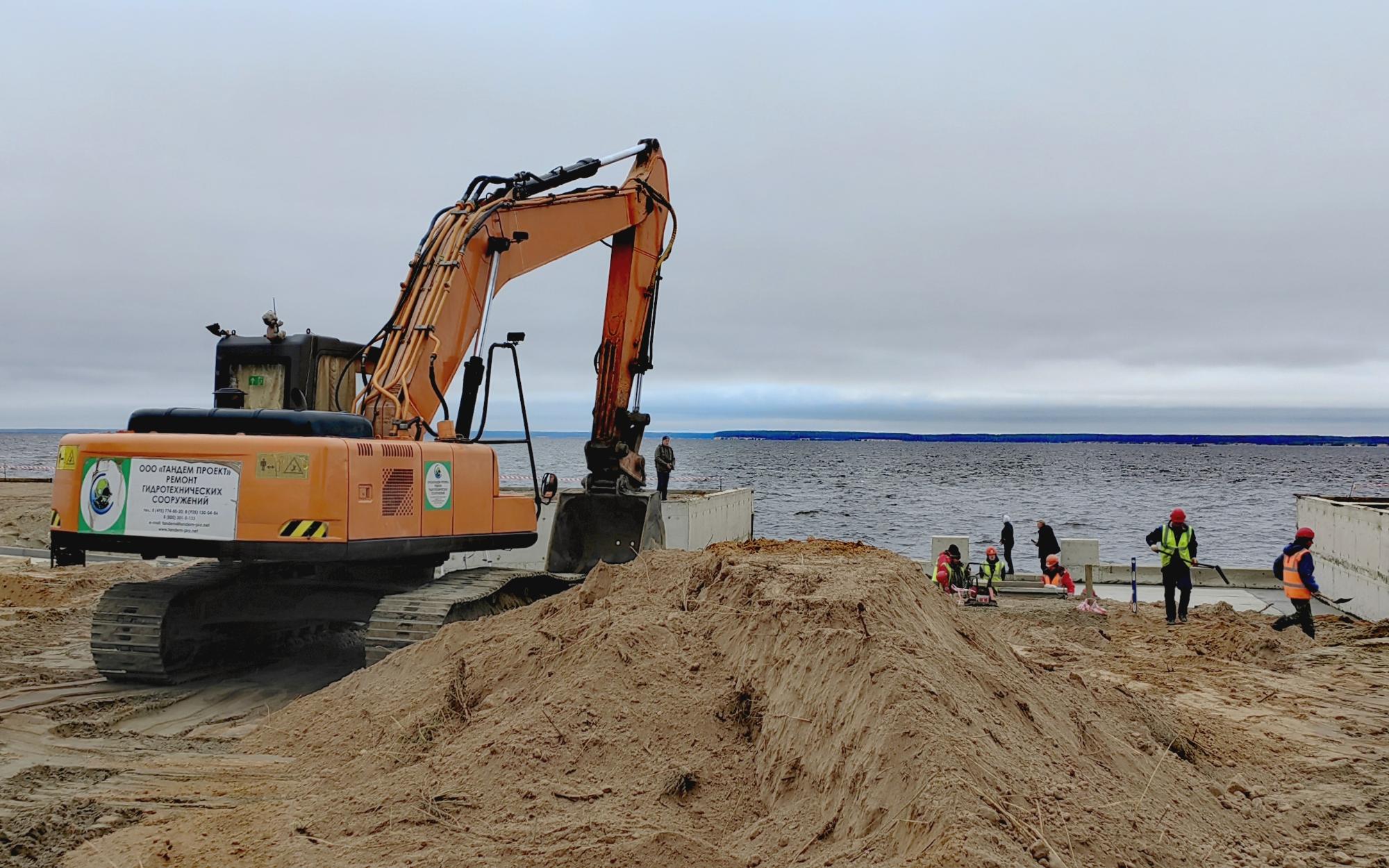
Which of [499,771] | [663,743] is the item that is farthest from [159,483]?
[663,743]

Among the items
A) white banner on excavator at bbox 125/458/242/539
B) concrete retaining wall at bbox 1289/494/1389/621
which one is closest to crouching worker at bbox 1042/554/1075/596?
concrete retaining wall at bbox 1289/494/1389/621

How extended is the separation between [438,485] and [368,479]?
2.40 feet

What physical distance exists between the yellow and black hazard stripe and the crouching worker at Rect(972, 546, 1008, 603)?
36.6ft

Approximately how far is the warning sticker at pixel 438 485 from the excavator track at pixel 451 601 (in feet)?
2.47

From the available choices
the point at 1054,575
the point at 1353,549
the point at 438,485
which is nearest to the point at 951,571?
the point at 1054,575

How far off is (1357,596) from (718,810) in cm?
1399

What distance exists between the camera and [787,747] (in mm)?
4453

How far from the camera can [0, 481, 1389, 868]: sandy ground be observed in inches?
154

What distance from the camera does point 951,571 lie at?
49.4 feet

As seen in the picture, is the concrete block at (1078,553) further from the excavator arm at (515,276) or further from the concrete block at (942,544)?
the excavator arm at (515,276)

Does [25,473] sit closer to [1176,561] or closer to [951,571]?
[951,571]

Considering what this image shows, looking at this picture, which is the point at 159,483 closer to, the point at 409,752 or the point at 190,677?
the point at 190,677

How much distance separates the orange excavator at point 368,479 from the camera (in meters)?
6.52

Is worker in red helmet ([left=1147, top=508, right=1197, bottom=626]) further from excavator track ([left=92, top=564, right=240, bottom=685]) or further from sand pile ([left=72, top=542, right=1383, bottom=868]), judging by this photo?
excavator track ([left=92, top=564, right=240, bottom=685])
